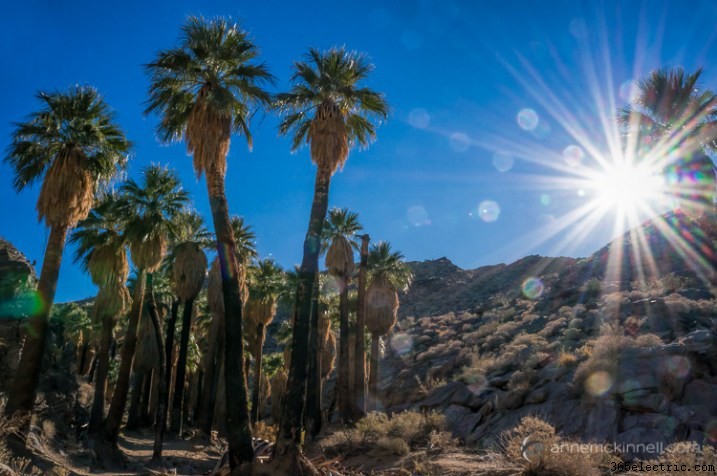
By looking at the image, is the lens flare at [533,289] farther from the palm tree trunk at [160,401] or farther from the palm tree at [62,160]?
the palm tree at [62,160]

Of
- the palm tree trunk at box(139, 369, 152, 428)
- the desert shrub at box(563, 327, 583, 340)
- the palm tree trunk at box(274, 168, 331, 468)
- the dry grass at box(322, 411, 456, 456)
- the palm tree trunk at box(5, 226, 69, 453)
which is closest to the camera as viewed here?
the palm tree trunk at box(274, 168, 331, 468)

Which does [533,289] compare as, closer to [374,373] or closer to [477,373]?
[374,373]

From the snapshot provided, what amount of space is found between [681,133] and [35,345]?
25.4 meters

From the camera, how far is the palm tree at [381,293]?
107 feet

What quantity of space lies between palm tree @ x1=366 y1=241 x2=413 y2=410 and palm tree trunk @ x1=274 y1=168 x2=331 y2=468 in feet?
56.1

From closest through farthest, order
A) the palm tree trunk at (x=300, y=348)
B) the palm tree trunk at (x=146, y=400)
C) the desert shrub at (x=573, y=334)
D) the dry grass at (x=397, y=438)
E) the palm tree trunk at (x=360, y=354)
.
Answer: the palm tree trunk at (x=300, y=348) < the dry grass at (x=397, y=438) < the desert shrub at (x=573, y=334) < the palm tree trunk at (x=360, y=354) < the palm tree trunk at (x=146, y=400)

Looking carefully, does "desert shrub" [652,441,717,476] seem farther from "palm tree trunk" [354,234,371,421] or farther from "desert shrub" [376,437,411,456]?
"palm tree trunk" [354,234,371,421]

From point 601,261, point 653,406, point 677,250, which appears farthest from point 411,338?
point 653,406

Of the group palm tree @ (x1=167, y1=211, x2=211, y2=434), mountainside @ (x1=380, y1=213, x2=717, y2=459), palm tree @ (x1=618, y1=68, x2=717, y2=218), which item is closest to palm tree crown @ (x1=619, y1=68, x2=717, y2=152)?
palm tree @ (x1=618, y1=68, x2=717, y2=218)

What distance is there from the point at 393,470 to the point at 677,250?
125ft

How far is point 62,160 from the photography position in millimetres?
17094

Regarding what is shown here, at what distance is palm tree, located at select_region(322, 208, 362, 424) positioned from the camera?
28.6 m

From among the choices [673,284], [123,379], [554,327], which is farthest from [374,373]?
[673,284]

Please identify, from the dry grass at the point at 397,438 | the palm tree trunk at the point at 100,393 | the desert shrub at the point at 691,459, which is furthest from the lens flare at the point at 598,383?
the palm tree trunk at the point at 100,393
